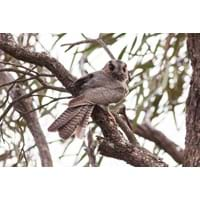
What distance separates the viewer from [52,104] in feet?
6.06

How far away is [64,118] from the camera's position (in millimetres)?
1750

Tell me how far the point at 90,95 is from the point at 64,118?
3.7 inches

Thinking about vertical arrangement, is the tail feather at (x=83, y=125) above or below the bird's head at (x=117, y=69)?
below

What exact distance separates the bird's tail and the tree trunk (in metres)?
0.26

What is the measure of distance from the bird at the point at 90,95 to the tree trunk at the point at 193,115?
19 cm

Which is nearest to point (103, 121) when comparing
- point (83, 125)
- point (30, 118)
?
point (83, 125)

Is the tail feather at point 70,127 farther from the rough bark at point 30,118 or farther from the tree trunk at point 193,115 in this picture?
the tree trunk at point 193,115

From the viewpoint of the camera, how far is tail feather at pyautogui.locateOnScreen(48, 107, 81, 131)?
5.73 ft

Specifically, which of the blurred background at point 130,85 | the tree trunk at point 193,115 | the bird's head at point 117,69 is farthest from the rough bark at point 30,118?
the tree trunk at point 193,115

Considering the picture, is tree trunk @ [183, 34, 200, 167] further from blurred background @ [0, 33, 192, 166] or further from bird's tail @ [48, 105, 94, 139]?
bird's tail @ [48, 105, 94, 139]

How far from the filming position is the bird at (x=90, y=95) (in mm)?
1747
